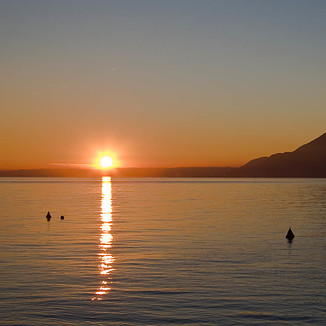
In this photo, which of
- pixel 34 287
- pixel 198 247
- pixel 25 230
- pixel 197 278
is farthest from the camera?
pixel 25 230

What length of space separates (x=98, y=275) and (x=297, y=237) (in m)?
29.1

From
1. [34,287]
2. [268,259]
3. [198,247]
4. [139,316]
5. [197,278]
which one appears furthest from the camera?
[198,247]

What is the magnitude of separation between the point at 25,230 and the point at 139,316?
40.3 m

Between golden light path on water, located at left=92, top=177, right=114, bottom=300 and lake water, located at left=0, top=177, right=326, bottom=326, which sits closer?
lake water, located at left=0, top=177, right=326, bottom=326

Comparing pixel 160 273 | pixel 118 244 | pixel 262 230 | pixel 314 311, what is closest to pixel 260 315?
pixel 314 311

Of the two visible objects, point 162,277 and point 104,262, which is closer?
point 162,277

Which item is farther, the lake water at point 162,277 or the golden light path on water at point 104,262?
the golden light path on water at point 104,262

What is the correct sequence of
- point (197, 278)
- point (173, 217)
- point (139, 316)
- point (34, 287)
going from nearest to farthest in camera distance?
point (139, 316) → point (34, 287) → point (197, 278) → point (173, 217)

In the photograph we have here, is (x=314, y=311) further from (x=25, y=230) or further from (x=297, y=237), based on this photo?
(x=25, y=230)

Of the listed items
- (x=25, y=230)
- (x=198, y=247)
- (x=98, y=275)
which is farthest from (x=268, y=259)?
(x=25, y=230)

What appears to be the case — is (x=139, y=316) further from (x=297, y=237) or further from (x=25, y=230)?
(x=25, y=230)

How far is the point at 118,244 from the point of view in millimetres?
48719

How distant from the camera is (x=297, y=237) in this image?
5547 centimetres

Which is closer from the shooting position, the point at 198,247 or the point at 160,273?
the point at 160,273
